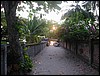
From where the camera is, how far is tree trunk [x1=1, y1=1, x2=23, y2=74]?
8.93 m

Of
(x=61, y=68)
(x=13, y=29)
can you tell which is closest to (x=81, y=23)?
(x=61, y=68)

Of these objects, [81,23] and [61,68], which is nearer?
[61,68]

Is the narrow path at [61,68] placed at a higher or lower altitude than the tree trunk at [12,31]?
lower

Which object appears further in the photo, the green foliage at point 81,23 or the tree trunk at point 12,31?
the green foliage at point 81,23

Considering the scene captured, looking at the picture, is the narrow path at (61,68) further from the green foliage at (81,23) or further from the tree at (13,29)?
the green foliage at (81,23)

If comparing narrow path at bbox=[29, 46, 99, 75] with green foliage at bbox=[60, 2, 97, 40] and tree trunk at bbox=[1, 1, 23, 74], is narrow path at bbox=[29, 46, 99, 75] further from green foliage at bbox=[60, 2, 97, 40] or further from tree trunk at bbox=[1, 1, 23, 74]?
green foliage at bbox=[60, 2, 97, 40]

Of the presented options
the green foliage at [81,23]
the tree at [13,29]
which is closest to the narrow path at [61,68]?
the tree at [13,29]

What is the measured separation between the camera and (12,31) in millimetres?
9070

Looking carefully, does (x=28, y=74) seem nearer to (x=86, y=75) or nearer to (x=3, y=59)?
(x=3, y=59)

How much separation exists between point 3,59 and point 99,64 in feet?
16.5

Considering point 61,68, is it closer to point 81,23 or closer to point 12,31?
point 12,31

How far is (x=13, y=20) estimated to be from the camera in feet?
29.7

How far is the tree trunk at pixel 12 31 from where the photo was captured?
29.3 ft

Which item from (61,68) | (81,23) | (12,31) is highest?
(81,23)
